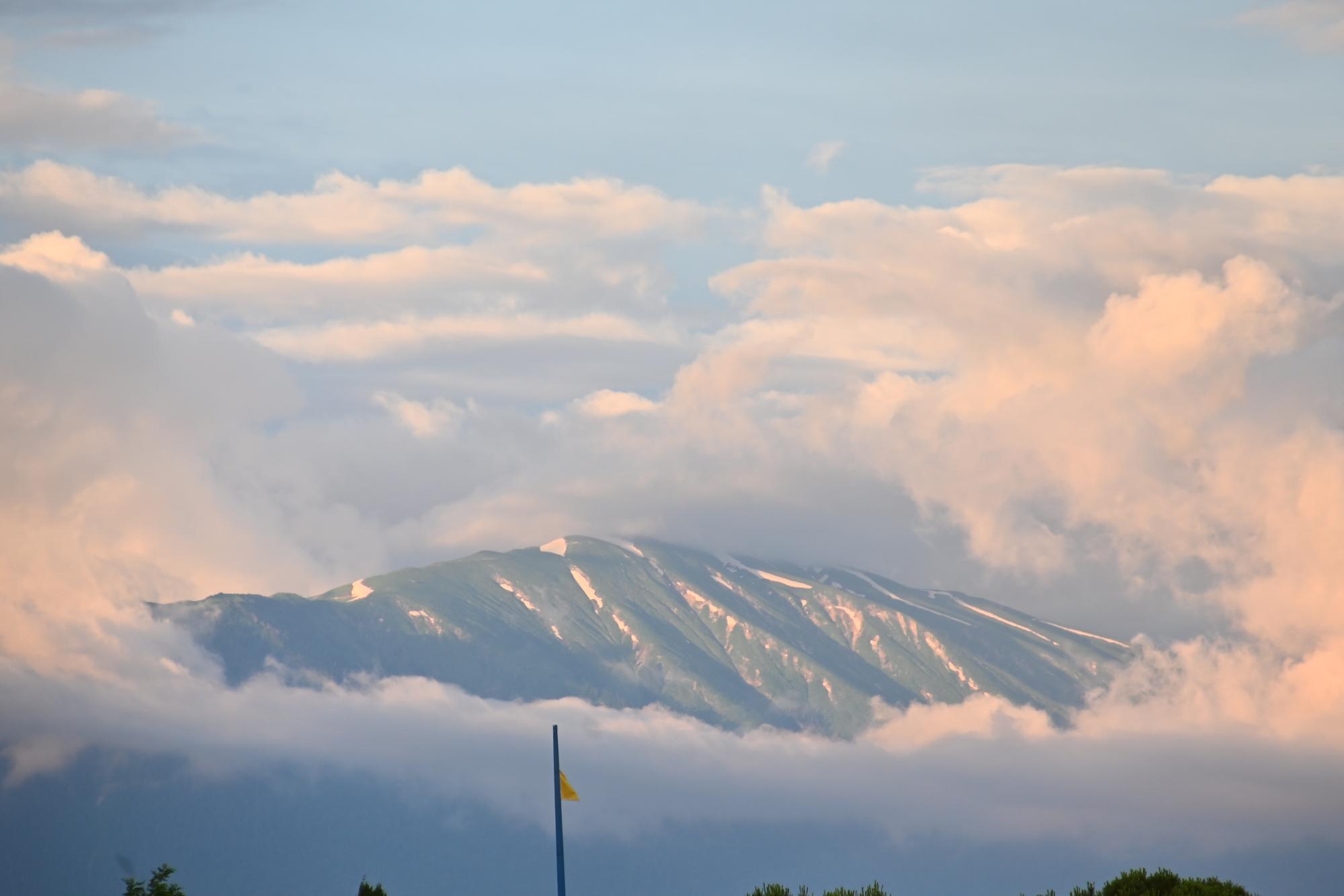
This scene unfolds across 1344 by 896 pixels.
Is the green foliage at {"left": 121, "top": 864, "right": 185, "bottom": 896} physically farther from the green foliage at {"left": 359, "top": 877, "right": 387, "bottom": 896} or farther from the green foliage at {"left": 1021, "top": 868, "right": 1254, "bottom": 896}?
the green foliage at {"left": 1021, "top": 868, "right": 1254, "bottom": 896}

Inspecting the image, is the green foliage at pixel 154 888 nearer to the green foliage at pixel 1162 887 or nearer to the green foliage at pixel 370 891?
the green foliage at pixel 370 891

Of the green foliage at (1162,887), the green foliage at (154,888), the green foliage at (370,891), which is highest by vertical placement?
the green foliage at (154,888)

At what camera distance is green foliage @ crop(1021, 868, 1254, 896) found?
74.8 m

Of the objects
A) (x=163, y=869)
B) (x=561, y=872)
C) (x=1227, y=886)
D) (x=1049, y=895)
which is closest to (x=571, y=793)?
(x=561, y=872)

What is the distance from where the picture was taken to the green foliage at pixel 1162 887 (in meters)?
74.8

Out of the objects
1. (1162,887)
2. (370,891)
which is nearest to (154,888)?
(370,891)

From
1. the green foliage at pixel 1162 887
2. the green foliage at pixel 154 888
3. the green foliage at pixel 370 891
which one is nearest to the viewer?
the green foliage at pixel 1162 887

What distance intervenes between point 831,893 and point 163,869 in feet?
211

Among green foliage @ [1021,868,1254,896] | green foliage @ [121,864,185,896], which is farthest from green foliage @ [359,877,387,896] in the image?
green foliage @ [1021,868,1254,896]

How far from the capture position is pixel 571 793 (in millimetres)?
82938

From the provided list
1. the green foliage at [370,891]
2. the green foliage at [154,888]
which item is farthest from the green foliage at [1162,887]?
the green foliage at [154,888]

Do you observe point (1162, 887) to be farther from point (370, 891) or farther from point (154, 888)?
point (154, 888)

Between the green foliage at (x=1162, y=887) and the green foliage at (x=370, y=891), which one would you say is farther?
the green foliage at (x=370, y=891)

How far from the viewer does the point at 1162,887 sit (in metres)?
77.3
